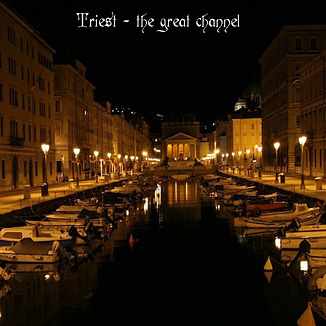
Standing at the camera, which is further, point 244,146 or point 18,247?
point 244,146

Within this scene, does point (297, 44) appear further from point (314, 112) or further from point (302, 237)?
point (302, 237)

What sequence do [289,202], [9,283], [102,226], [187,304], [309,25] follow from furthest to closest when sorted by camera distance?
[309,25], [289,202], [102,226], [9,283], [187,304]

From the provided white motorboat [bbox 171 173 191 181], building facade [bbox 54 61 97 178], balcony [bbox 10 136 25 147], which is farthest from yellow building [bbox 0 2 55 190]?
white motorboat [bbox 171 173 191 181]

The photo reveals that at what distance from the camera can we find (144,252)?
26484 millimetres

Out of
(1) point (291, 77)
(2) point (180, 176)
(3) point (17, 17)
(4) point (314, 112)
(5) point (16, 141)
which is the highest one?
(3) point (17, 17)

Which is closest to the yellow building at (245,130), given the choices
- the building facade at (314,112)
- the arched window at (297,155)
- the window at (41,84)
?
the arched window at (297,155)

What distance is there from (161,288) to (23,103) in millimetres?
39864

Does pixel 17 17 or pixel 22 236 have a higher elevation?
pixel 17 17

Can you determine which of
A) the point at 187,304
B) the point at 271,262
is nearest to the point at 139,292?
the point at 187,304

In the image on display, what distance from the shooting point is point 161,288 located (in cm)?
1939

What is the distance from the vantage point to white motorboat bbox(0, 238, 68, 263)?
23125 mm

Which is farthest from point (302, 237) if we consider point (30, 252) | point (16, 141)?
point (16, 141)

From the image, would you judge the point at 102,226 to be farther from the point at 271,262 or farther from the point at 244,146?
the point at 244,146

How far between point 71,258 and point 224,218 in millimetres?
17590
